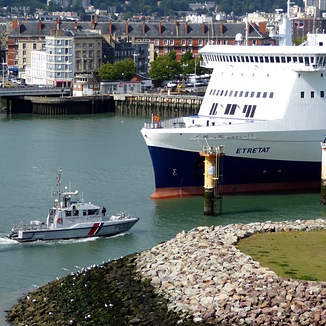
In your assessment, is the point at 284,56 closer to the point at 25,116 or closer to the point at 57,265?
the point at 57,265

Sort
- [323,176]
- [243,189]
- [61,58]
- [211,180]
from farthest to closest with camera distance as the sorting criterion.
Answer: [61,58], [243,189], [323,176], [211,180]

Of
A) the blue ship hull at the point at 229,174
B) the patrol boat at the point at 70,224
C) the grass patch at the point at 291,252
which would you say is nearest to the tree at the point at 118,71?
the blue ship hull at the point at 229,174

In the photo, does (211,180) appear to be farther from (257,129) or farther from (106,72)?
(106,72)

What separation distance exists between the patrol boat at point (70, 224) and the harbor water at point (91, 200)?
253 millimetres

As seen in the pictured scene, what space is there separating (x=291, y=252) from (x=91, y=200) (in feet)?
45.5

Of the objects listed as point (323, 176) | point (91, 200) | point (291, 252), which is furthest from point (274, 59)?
point (291, 252)

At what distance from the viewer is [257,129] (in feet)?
151

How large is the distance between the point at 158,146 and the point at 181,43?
68.0 m

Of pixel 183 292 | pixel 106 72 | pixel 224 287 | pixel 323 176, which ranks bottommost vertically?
pixel 183 292

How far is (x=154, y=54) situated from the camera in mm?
111875

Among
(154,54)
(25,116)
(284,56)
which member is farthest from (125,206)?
(154,54)

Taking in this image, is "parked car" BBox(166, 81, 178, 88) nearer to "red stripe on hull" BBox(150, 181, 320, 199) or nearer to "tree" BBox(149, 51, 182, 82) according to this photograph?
"tree" BBox(149, 51, 182, 82)

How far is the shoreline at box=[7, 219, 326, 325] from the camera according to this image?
27.6m

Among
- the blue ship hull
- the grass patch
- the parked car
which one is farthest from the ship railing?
the parked car
